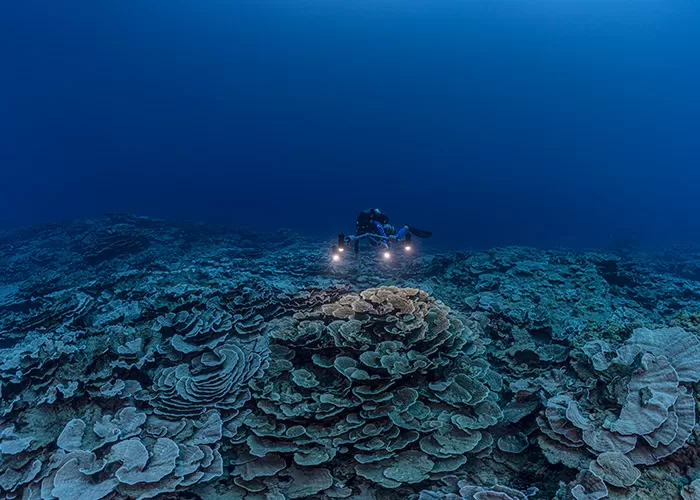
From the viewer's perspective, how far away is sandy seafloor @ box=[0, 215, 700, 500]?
3768mm

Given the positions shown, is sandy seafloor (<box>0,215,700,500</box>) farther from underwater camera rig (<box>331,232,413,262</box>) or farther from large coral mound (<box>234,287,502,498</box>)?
underwater camera rig (<box>331,232,413,262</box>)

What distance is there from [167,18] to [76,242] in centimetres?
15336

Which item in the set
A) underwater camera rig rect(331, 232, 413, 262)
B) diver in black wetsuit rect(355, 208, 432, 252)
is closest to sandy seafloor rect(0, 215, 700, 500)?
underwater camera rig rect(331, 232, 413, 262)

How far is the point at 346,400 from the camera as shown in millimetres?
4727

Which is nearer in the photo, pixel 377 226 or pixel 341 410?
pixel 341 410

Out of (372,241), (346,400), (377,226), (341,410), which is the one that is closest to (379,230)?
(377,226)

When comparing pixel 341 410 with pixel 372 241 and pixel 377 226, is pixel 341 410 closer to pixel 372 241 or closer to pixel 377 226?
pixel 377 226

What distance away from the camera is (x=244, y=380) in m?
5.32

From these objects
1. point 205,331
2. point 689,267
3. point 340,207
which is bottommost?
Result: point 340,207

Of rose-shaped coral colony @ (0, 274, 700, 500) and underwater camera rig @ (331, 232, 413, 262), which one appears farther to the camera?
underwater camera rig @ (331, 232, 413, 262)

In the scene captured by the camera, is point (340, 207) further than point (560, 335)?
Yes

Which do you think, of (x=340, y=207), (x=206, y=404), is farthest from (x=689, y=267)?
(x=340, y=207)

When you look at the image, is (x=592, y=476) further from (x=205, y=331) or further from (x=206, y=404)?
(x=205, y=331)

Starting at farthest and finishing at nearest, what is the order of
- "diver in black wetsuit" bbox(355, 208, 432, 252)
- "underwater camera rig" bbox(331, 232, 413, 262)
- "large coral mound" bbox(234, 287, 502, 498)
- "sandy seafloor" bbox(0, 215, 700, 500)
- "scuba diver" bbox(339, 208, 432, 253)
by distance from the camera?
1. "diver in black wetsuit" bbox(355, 208, 432, 252)
2. "scuba diver" bbox(339, 208, 432, 253)
3. "underwater camera rig" bbox(331, 232, 413, 262)
4. "large coral mound" bbox(234, 287, 502, 498)
5. "sandy seafloor" bbox(0, 215, 700, 500)
